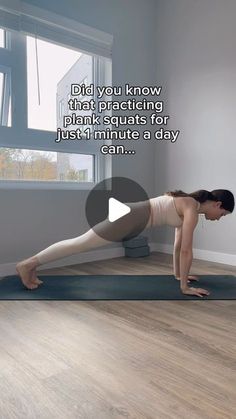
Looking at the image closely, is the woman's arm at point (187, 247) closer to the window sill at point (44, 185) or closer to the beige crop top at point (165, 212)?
the beige crop top at point (165, 212)

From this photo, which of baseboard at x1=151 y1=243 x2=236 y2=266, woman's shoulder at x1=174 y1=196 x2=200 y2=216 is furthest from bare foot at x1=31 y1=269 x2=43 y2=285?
baseboard at x1=151 y1=243 x2=236 y2=266

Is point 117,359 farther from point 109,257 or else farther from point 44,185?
point 109,257

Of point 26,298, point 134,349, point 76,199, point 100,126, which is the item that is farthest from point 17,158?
point 134,349

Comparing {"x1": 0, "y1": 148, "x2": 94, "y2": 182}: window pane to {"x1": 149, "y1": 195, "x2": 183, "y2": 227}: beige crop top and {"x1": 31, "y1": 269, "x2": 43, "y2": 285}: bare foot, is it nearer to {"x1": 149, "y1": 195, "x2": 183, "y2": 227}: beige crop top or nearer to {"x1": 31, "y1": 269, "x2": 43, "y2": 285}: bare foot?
{"x1": 31, "y1": 269, "x2": 43, "y2": 285}: bare foot

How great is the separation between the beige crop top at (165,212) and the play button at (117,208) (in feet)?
0.14

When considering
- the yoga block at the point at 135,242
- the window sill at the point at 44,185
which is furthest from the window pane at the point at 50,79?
the yoga block at the point at 135,242

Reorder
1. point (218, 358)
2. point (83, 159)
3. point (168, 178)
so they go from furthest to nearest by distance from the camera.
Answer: point (168, 178), point (83, 159), point (218, 358)

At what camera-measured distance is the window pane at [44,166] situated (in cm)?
269

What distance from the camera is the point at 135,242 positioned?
3307 millimetres

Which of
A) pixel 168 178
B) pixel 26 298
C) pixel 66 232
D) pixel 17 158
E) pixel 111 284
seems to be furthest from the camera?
pixel 168 178

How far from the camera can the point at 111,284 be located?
7.55 ft

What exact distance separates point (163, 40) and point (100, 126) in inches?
47.5

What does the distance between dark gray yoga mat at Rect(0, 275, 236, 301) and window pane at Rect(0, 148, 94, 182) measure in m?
0.85

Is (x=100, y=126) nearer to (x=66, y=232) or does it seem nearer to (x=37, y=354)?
(x=66, y=232)
